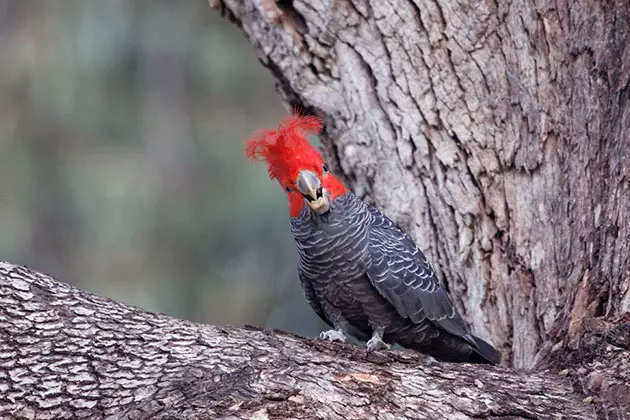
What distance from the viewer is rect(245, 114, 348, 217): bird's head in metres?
4.40

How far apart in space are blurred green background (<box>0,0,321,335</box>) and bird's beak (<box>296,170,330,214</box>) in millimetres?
7139

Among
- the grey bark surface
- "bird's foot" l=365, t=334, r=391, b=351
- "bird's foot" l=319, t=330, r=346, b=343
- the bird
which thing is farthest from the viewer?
"bird's foot" l=319, t=330, r=346, b=343

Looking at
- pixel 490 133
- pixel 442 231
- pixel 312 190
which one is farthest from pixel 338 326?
pixel 490 133

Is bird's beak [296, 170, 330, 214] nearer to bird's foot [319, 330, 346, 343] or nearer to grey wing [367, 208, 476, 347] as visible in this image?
grey wing [367, 208, 476, 347]

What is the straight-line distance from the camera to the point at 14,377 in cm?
310

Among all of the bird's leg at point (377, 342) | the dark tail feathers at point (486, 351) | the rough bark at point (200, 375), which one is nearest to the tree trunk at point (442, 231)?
the rough bark at point (200, 375)

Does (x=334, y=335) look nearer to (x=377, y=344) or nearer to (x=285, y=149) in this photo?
(x=377, y=344)

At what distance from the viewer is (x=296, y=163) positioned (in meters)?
4.40

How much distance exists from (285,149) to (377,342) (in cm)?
111

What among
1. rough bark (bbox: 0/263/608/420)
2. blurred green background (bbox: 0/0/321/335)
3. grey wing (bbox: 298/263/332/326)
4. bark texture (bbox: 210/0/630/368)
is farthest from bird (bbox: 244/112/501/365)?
blurred green background (bbox: 0/0/321/335)

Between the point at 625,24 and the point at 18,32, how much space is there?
387 inches

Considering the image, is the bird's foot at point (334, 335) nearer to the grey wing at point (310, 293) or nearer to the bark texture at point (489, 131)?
the grey wing at point (310, 293)

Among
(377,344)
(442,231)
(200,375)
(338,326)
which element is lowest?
(200,375)

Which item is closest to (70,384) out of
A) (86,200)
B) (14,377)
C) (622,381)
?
(14,377)
